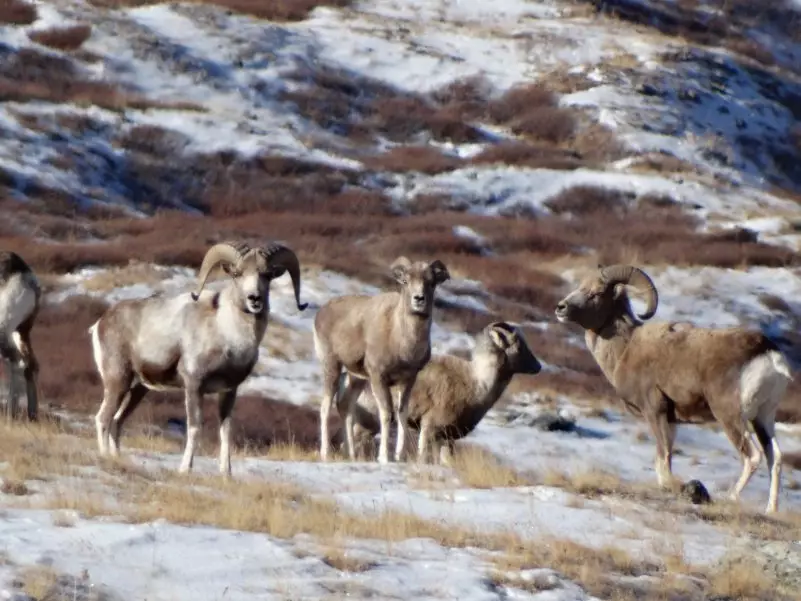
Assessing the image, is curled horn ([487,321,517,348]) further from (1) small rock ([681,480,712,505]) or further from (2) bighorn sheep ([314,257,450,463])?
(1) small rock ([681,480,712,505])

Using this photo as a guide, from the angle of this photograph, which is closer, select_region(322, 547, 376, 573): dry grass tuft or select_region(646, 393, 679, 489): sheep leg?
select_region(322, 547, 376, 573): dry grass tuft

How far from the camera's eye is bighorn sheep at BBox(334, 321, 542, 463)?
56.9 ft

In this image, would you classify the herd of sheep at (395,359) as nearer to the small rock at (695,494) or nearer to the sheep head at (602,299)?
the sheep head at (602,299)

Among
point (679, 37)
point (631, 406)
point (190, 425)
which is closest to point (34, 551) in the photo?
point (190, 425)

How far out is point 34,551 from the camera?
8.34 metres

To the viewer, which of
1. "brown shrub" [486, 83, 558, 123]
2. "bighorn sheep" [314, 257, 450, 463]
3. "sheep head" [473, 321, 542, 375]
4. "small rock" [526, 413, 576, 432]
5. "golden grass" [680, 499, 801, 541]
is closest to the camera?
"golden grass" [680, 499, 801, 541]

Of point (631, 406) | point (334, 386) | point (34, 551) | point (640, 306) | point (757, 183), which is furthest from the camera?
point (757, 183)

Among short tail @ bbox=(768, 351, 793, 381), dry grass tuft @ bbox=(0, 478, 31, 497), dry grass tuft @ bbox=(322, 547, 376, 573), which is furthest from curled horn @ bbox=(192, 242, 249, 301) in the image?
short tail @ bbox=(768, 351, 793, 381)

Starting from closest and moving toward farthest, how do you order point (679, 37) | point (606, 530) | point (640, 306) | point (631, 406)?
1. point (606, 530)
2. point (631, 406)
3. point (640, 306)
4. point (679, 37)

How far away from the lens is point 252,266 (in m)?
12.8

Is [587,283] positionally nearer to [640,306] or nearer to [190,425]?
[190,425]

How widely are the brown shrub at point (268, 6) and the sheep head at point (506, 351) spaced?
4024cm

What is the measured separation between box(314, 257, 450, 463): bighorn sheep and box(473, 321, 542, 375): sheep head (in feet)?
5.32

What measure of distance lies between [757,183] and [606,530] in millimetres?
41278
